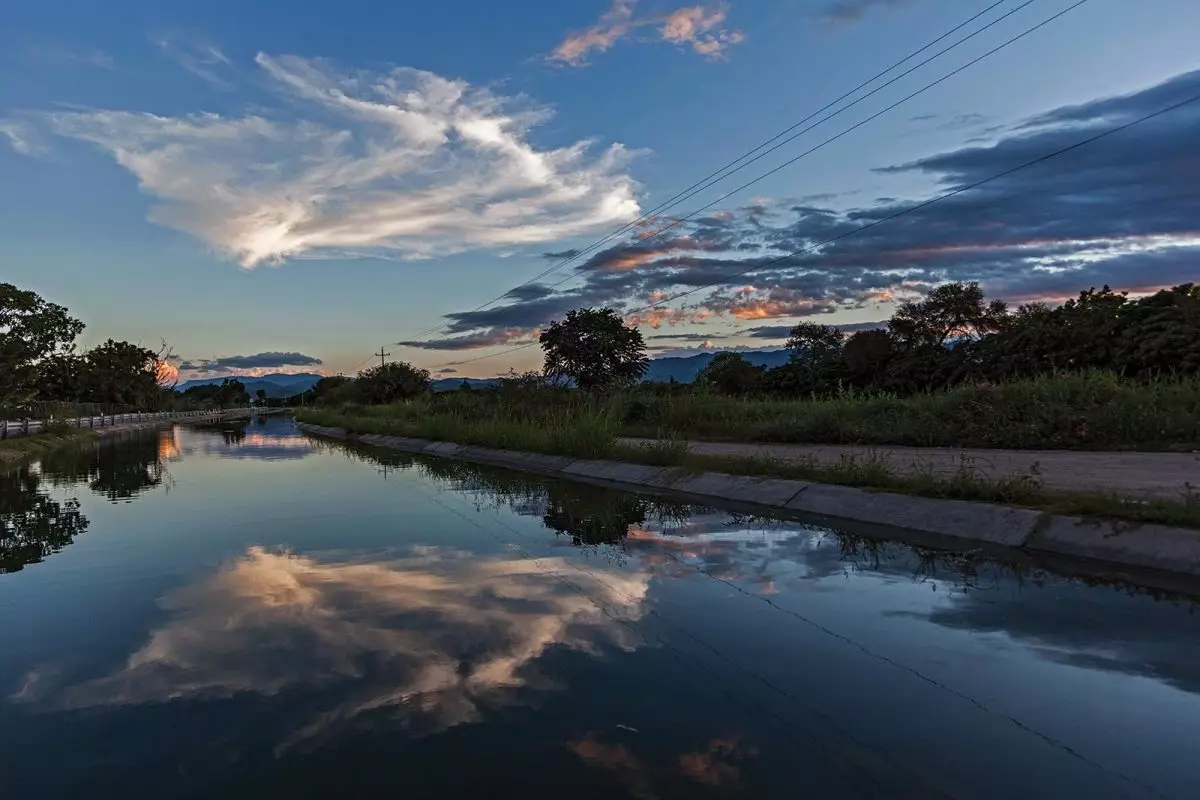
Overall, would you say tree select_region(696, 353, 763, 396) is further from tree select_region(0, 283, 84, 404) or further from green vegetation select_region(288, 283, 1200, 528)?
tree select_region(0, 283, 84, 404)

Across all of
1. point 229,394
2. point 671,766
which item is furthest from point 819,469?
point 229,394

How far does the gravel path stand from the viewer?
10047mm

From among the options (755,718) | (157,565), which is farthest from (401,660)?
(157,565)

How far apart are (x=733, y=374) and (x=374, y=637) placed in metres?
46.2

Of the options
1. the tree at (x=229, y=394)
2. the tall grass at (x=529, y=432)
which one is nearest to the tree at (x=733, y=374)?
the tall grass at (x=529, y=432)

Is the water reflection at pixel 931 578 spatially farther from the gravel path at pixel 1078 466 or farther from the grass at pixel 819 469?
the gravel path at pixel 1078 466

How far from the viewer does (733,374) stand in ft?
167

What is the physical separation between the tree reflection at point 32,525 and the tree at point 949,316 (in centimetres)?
4807

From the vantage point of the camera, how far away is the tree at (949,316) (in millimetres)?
51500

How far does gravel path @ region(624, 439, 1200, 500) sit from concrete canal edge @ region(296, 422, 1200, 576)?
0.97 metres

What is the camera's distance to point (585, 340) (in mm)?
50562

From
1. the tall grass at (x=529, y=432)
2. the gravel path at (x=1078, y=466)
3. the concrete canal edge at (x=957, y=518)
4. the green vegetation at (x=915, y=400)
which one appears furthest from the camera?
the tall grass at (x=529, y=432)

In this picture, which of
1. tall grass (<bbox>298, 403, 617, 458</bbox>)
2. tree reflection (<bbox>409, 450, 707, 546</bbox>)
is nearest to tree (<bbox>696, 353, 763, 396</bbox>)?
tall grass (<bbox>298, 403, 617, 458</bbox>)

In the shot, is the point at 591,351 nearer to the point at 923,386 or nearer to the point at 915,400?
the point at 923,386
